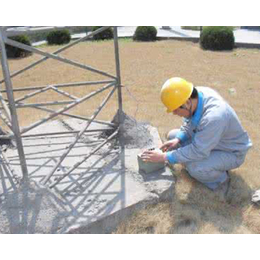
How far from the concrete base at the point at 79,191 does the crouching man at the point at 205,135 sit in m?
0.36

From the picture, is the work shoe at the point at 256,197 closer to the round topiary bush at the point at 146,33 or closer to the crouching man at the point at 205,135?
the crouching man at the point at 205,135

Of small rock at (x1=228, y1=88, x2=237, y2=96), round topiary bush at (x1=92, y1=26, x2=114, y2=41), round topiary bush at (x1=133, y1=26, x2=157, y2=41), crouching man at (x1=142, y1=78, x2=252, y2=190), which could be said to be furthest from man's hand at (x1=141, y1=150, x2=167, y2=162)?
round topiary bush at (x1=92, y1=26, x2=114, y2=41)

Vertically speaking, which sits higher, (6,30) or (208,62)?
(6,30)

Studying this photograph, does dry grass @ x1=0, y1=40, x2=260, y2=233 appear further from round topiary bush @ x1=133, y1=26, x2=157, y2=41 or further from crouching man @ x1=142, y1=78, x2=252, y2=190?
round topiary bush @ x1=133, y1=26, x2=157, y2=41

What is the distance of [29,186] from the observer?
137 inches

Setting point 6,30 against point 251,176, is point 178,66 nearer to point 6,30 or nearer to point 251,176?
point 251,176

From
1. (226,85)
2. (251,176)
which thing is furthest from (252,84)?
(251,176)

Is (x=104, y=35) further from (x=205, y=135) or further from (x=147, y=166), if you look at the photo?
(x=205, y=135)

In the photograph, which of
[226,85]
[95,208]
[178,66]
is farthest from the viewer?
[178,66]

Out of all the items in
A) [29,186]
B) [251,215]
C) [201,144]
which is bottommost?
[251,215]

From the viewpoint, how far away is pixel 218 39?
12.4 metres

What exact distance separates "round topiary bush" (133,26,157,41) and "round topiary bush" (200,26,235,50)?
285cm

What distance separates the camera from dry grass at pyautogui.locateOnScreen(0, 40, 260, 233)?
11.2 ft

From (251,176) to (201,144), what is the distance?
1107 mm
